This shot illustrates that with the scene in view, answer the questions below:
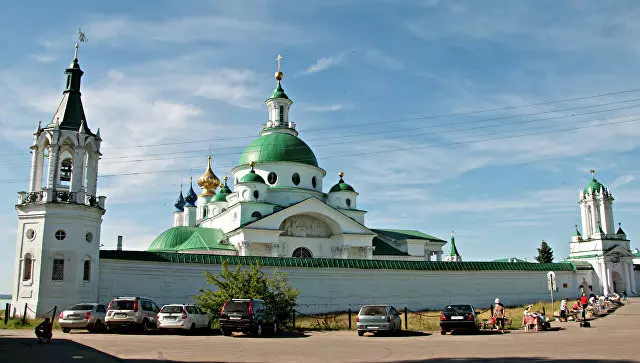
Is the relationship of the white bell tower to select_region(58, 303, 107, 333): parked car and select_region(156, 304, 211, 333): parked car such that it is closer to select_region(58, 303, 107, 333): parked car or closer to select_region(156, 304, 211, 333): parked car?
select_region(58, 303, 107, 333): parked car

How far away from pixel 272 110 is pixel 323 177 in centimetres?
887

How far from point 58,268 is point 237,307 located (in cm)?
1138

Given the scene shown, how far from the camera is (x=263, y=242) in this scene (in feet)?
143

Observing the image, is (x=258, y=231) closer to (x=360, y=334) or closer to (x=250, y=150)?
(x=250, y=150)

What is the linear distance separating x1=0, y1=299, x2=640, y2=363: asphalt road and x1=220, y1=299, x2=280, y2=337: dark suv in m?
0.98

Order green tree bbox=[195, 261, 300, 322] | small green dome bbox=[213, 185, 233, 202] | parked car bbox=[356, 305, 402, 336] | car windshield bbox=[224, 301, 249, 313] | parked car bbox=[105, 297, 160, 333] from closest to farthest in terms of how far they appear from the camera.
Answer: car windshield bbox=[224, 301, 249, 313] < parked car bbox=[356, 305, 402, 336] < parked car bbox=[105, 297, 160, 333] < green tree bbox=[195, 261, 300, 322] < small green dome bbox=[213, 185, 233, 202]

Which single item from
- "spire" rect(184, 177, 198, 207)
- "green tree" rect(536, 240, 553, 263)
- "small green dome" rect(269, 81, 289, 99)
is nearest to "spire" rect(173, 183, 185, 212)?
"spire" rect(184, 177, 198, 207)

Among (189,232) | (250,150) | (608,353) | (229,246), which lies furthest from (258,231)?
(608,353)

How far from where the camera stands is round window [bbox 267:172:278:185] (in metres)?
49.4

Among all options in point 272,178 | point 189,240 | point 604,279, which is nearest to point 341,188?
point 272,178

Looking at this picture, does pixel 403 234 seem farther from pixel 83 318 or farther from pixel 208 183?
pixel 83 318

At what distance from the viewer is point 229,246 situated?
44.6 meters

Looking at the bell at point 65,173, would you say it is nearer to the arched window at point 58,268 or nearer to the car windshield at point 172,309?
the arched window at point 58,268

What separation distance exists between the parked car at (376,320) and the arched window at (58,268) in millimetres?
14477
